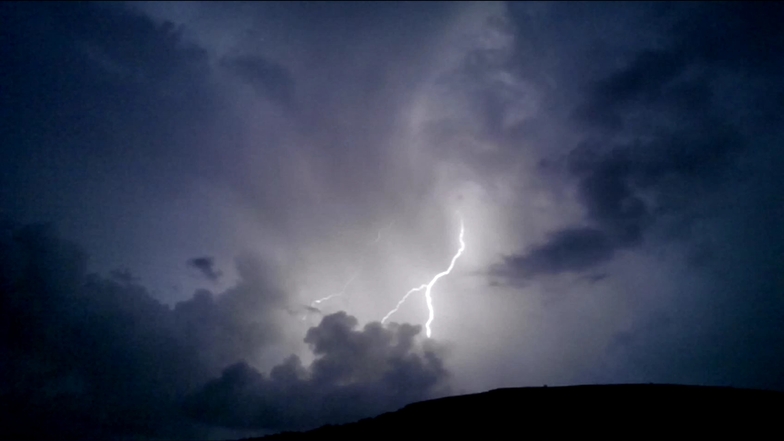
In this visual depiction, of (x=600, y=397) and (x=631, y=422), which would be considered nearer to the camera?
(x=631, y=422)

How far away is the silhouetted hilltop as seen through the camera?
2731 centimetres

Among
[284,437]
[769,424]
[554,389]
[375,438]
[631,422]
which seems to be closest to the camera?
[769,424]

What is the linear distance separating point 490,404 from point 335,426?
46.1 ft

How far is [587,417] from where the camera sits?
30.5 m

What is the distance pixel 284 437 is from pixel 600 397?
90.6 ft

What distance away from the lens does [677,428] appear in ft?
89.0

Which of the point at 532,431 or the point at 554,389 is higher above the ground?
the point at 554,389

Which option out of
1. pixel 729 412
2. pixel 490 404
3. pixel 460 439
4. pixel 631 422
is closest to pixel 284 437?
pixel 460 439

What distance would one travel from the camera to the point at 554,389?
38188mm

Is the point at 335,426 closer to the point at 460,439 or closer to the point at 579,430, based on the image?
the point at 460,439

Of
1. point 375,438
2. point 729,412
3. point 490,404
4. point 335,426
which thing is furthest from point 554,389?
point 335,426

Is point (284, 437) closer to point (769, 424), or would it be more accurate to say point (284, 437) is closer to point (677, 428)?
point (677, 428)

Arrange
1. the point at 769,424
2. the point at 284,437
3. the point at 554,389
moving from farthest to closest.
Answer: the point at 554,389, the point at 284,437, the point at 769,424

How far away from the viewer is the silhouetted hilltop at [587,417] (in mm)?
27312
